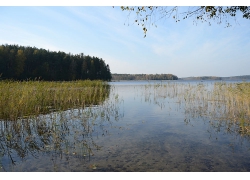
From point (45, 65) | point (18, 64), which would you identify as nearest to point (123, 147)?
point (18, 64)

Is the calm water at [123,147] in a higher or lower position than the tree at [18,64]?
lower

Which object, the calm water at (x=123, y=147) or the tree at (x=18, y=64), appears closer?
the calm water at (x=123, y=147)

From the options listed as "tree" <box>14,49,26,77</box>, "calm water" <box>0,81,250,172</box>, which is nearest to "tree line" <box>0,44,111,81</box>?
"tree" <box>14,49,26,77</box>

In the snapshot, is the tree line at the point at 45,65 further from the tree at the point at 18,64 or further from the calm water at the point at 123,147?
the calm water at the point at 123,147

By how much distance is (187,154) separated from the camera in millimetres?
4590

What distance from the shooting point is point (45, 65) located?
2020 inches

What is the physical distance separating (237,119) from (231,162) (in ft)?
14.6

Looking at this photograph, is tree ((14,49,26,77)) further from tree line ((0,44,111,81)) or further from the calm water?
the calm water

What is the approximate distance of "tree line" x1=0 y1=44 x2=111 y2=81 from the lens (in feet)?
148

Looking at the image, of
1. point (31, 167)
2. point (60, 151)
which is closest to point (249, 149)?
point (60, 151)

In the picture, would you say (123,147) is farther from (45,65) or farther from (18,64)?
(45,65)

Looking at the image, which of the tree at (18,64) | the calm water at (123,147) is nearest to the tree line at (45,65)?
the tree at (18,64)

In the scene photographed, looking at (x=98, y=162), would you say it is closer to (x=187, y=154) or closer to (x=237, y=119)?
(x=187, y=154)

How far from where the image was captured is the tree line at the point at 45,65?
148 feet
